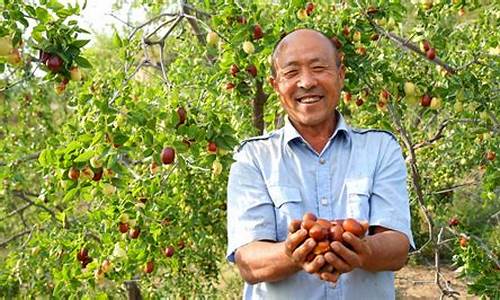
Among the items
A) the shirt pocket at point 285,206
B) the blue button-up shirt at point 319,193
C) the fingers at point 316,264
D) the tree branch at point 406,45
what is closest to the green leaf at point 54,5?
the blue button-up shirt at point 319,193

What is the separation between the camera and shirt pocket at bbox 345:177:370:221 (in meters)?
1.55

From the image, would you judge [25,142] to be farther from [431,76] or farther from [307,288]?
[307,288]

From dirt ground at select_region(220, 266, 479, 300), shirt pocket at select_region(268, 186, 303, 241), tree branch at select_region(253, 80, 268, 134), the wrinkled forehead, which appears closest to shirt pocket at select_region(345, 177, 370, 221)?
shirt pocket at select_region(268, 186, 303, 241)

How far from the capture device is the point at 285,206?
1.55 metres

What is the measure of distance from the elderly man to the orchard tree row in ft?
1.65

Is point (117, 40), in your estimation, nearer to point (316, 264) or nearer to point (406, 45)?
point (406, 45)

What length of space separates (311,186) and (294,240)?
1.11 ft

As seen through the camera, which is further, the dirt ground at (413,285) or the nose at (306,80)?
the dirt ground at (413,285)

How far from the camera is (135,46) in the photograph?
2.96m

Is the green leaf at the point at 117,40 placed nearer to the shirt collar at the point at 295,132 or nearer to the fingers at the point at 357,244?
the shirt collar at the point at 295,132

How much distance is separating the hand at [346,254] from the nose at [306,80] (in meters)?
0.49

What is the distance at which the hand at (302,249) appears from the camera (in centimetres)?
125

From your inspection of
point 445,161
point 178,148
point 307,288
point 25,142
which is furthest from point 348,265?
point 25,142

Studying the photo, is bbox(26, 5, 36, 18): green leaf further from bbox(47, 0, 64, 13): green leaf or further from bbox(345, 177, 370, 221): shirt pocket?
bbox(345, 177, 370, 221): shirt pocket
